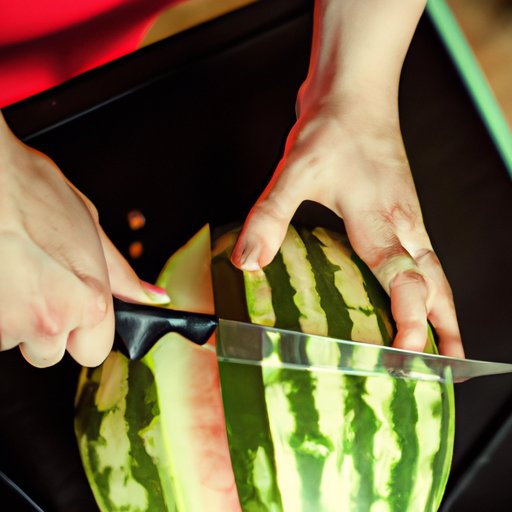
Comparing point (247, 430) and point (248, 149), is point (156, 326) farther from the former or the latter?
point (248, 149)

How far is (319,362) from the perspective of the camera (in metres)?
0.54

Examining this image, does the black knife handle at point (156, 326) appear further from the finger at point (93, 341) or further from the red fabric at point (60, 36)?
the red fabric at point (60, 36)

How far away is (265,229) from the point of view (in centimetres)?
64

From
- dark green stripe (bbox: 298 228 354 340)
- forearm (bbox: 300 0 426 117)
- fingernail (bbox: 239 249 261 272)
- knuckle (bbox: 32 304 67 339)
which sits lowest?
dark green stripe (bbox: 298 228 354 340)

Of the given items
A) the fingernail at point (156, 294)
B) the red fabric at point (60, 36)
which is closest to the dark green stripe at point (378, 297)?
the fingernail at point (156, 294)

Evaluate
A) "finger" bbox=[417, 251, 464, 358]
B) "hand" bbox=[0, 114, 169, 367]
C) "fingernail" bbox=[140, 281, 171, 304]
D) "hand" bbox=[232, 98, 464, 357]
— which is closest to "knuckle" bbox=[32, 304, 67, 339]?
"hand" bbox=[0, 114, 169, 367]

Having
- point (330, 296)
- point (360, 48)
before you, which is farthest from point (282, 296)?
point (360, 48)

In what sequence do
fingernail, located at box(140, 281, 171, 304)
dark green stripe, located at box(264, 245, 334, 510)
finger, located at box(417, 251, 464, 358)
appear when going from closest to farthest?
1. dark green stripe, located at box(264, 245, 334, 510)
2. fingernail, located at box(140, 281, 171, 304)
3. finger, located at box(417, 251, 464, 358)

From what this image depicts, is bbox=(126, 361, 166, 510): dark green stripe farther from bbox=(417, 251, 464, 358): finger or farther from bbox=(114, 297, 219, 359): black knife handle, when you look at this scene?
bbox=(417, 251, 464, 358): finger

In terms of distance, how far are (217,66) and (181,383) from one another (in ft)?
1.52

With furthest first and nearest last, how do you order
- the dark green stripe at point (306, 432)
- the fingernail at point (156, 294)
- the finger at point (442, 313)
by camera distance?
the finger at point (442, 313) → the fingernail at point (156, 294) → the dark green stripe at point (306, 432)

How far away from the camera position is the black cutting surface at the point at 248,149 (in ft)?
2.66

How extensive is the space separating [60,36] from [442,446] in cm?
73

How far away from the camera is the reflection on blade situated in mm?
541
